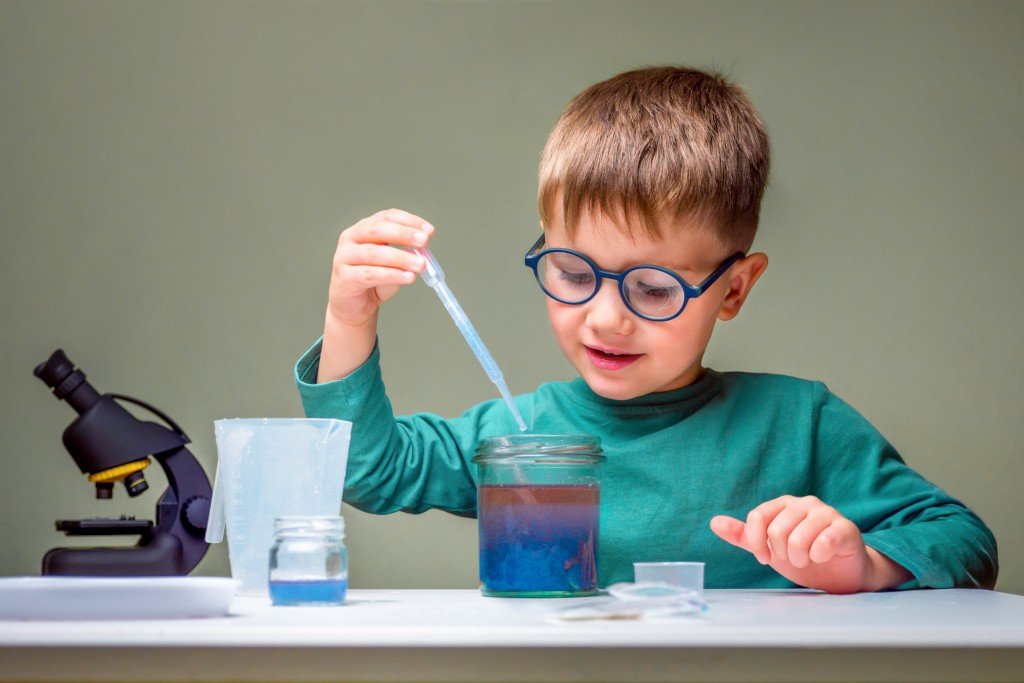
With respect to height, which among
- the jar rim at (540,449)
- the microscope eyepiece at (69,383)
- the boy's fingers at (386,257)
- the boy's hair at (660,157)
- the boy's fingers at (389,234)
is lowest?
the jar rim at (540,449)

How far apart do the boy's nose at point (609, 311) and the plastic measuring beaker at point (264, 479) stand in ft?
1.02

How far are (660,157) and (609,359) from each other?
8.8 inches

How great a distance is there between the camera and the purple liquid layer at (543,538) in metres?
0.85

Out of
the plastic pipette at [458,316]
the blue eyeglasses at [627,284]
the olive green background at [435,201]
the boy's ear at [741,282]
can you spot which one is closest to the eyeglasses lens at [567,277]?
the blue eyeglasses at [627,284]

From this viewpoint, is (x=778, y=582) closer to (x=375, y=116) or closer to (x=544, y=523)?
(x=544, y=523)

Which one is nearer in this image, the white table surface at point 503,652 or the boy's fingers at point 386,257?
the white table surface at point 503,652

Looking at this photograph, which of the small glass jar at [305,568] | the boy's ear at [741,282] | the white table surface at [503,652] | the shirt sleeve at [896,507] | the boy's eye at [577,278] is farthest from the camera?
the boy's ear at [741,282]

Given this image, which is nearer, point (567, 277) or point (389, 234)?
point (389, 234)

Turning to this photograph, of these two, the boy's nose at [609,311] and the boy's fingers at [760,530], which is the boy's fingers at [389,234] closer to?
the boy's nose at [609,311]

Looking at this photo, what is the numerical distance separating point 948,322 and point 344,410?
4.75ft

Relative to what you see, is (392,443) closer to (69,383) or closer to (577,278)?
(577,278)

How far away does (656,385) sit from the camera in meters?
1.21

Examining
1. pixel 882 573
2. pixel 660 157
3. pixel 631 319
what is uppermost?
pixel 660 157

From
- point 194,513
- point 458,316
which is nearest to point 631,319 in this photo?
point 458,316
